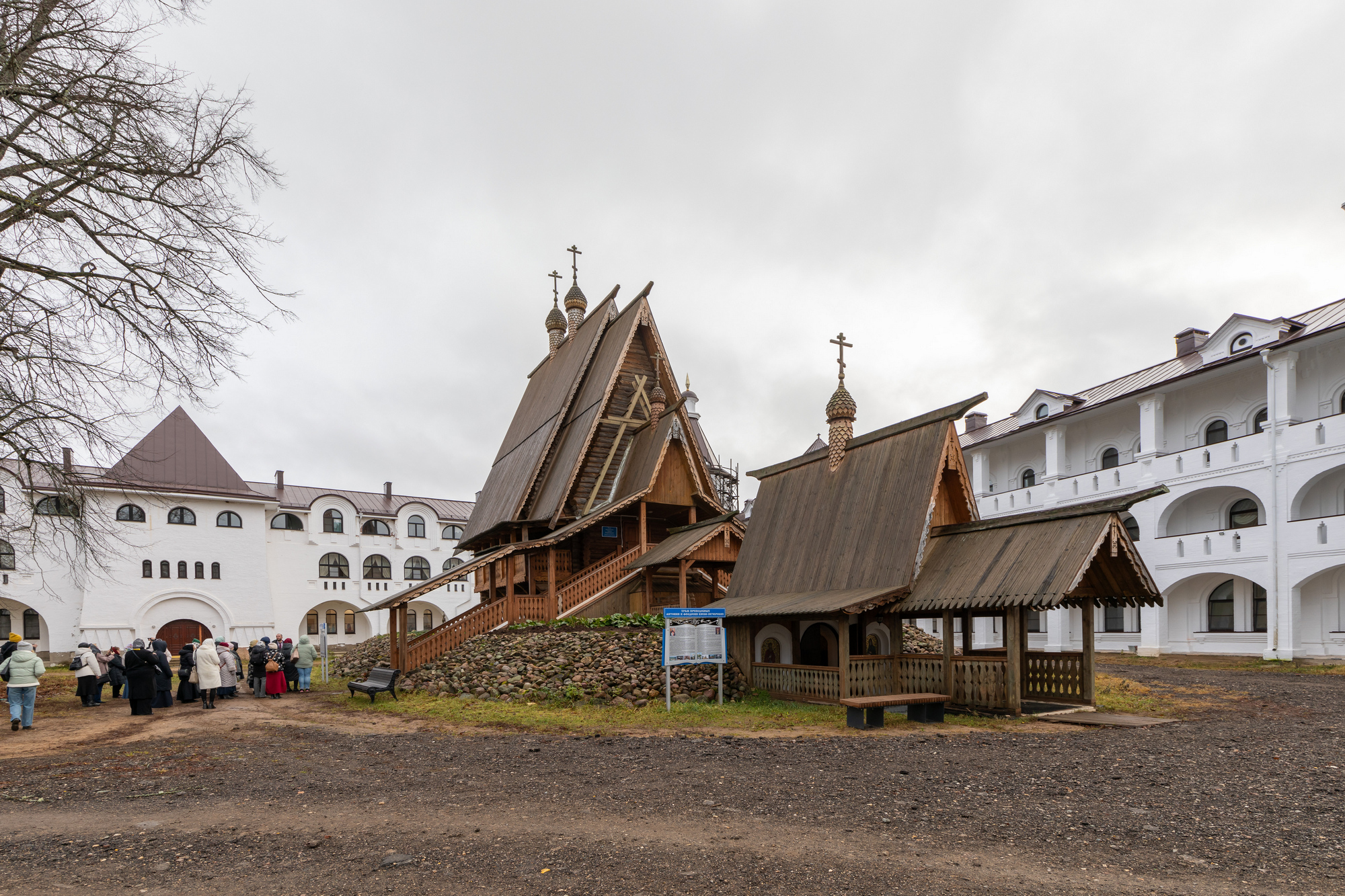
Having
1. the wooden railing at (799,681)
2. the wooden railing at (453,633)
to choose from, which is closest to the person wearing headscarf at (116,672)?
the wooden railing at (453,633)

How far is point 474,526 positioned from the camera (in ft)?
99.0

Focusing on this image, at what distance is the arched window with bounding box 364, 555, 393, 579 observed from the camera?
4744 cm

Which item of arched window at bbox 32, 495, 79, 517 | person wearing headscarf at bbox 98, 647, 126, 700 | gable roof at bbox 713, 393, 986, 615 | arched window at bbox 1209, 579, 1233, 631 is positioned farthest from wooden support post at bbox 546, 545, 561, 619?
arched window at bbox 1209, 579, 1233, 631

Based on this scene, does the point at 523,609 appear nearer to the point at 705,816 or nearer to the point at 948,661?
the point at 948,661

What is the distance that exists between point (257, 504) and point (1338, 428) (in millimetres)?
47336

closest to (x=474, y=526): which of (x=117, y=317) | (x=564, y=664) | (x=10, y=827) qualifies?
(x=564, y=664)

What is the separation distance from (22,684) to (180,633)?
30870 millimetres

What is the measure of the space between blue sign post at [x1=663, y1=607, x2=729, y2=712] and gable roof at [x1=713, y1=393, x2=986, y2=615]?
88 cm

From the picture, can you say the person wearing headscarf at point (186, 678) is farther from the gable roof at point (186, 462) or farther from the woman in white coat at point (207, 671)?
the gable roof at point (186, 462)

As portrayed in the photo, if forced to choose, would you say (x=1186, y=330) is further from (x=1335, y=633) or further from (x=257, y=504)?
(x=257, y=504)

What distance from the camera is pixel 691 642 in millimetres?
15266

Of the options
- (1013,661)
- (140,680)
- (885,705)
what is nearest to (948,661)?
(1013,661)

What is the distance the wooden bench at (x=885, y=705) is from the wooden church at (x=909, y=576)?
1.88ft

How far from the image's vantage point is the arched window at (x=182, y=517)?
40969 mm
